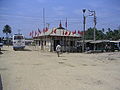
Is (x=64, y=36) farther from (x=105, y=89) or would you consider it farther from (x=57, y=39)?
(x=105, y=89)

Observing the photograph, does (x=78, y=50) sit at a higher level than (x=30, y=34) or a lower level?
lower

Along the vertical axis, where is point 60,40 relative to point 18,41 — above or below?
above

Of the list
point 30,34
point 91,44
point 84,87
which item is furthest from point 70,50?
point 84,87

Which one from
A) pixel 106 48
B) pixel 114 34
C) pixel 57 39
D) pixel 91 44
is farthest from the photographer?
pixel 114 34

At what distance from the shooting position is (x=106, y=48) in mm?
37875

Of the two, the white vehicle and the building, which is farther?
the white vehicle

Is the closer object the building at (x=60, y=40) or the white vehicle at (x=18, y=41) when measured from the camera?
the building at (x=60, y=40)

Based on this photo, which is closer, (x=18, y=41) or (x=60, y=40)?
(x=60, y=40)

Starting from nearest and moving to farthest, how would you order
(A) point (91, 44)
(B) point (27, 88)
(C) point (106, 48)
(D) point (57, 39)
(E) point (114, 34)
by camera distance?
(B) point (27, 88) < (D) point (57, 39) < (C) point (106, 48) < (A) point (91, 44) < (E) point (114, 34)

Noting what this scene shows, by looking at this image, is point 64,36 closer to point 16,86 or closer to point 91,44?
point 91,44

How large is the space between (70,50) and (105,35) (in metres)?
49.0

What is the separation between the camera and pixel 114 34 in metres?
77.5

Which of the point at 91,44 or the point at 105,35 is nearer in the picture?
the point at 91,44

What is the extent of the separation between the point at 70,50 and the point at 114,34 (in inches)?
1843
